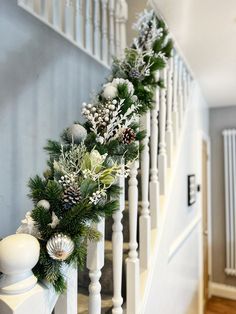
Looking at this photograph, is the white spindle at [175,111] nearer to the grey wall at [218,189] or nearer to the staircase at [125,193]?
the staircase at [125,193]

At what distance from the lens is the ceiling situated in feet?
5.12

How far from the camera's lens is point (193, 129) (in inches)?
105

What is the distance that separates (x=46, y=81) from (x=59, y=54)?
23 centimetres

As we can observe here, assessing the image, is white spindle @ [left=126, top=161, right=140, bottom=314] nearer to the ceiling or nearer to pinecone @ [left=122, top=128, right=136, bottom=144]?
pinecone @ [left=122, top=128, right=136, bottom=144]

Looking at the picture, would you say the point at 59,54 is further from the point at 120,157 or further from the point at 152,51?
the point at 120,157

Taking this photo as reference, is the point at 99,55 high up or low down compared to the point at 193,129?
up

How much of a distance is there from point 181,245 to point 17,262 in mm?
1691

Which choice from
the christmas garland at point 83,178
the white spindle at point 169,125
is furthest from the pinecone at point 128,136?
the white spindle at point 169,125

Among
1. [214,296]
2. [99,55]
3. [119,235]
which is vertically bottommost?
[214,296]

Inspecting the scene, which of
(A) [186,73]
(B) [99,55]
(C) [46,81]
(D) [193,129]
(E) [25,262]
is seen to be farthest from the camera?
(D) [193,129]

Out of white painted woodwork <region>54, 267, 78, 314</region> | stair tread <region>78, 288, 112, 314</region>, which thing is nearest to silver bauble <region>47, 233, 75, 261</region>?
white painted woodwork <region>54, 267, 78, 314</region>

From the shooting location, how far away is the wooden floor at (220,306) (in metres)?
3.45

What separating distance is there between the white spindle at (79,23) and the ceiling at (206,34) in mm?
557

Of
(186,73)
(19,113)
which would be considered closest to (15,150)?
(19,113)
